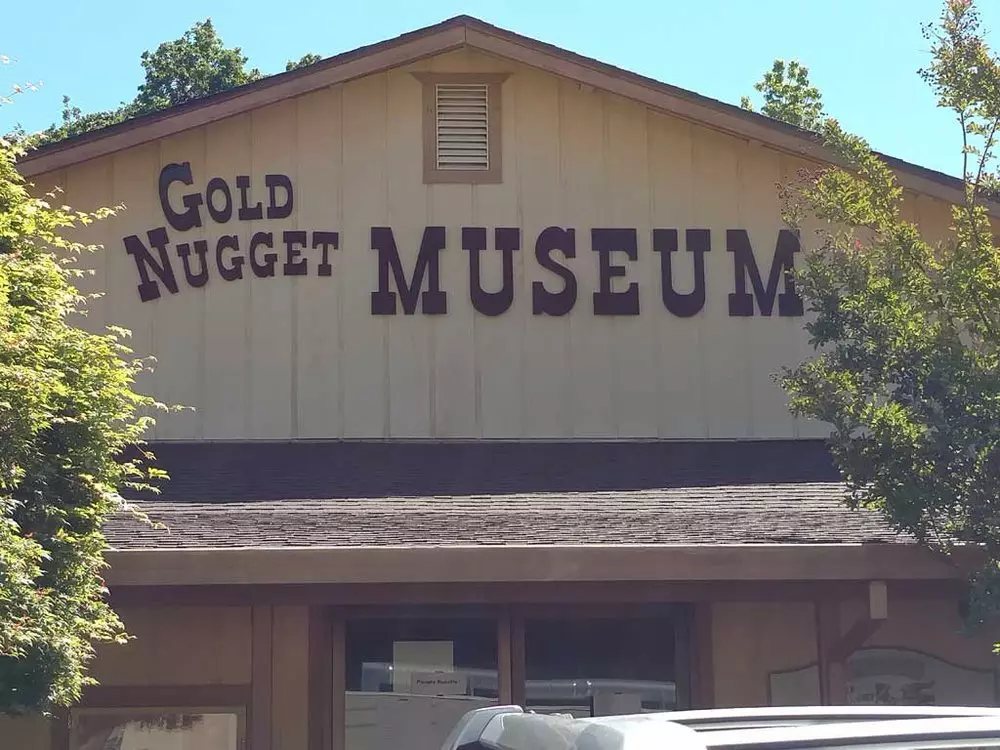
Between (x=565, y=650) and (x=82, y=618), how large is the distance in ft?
13.0

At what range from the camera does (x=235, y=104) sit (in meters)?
10.4

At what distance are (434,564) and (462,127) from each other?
4.72 metres

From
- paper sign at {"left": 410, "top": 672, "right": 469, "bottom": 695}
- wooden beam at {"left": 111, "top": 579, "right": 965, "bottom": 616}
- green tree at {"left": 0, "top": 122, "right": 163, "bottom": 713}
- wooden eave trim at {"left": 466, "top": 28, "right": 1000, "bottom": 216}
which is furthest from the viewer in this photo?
wooden eave trim at {"left": 466, "top": 28, "right": 1000, "bottom": 216}

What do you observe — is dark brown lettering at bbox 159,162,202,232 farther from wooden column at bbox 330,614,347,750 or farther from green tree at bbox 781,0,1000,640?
green tree at bbox 781,0,1000,640

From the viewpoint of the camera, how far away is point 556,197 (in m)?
10.7

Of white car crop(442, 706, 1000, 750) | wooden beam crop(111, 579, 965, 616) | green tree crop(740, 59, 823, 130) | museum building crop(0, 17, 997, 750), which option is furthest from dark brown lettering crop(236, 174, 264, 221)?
green tree crop(740, 59, 823, 130)

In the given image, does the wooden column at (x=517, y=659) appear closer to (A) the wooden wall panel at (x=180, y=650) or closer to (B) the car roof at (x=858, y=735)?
(A) the wooden wall panel at (x=180, y=650)

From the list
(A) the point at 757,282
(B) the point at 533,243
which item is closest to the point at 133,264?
(B) the point at 533,243

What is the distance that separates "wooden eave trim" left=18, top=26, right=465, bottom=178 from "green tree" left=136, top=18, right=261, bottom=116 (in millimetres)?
31119

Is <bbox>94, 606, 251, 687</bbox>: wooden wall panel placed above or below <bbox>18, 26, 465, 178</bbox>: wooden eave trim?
below

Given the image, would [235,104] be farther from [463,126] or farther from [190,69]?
[190,69]

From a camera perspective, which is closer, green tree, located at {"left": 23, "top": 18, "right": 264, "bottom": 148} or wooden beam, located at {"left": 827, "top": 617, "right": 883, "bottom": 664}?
wooden beam, located at {"left": 827, "top": 617, "right": 883, "bottom": 664}

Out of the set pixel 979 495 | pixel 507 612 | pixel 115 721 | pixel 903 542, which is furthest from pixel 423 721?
pixel 979 495

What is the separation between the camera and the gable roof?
10.4 metres
